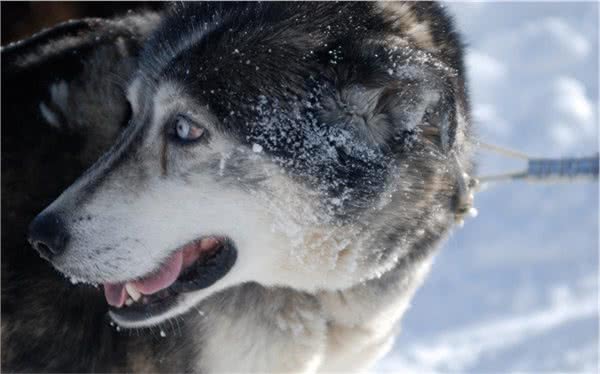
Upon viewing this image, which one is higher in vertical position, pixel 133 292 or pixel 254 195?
pixel 254 195

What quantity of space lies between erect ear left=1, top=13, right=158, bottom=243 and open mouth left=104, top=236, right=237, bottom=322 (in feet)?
1.61

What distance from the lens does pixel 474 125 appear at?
2512 mm

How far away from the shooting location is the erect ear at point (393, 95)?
2.07 meters

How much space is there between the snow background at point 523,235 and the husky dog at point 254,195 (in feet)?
3.84

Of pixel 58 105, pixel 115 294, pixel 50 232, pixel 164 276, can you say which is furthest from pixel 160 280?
pixel 58 105

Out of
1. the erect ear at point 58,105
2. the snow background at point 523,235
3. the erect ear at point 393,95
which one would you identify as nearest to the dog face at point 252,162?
the erect ear at point 393,95

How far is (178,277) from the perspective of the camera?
2.20 m

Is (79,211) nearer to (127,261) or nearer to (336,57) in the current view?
(127,261)

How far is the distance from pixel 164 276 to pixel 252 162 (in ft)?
1.29

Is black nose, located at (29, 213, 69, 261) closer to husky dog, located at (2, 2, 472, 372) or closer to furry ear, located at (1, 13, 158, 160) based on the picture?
husky dog, located at (2, 2, 472, 372)

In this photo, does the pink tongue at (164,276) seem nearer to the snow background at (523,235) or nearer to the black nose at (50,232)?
the black nose at (50,232)

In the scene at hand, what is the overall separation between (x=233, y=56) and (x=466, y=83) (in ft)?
2.43

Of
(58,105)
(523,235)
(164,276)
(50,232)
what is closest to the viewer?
(50,232)

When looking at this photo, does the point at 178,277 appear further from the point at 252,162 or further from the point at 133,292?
the point at 252,162
